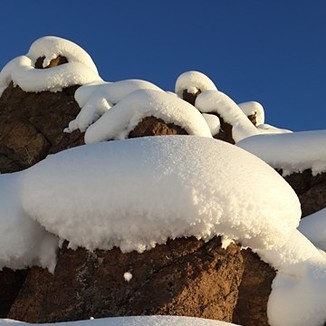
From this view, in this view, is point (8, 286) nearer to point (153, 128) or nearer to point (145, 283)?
point (145, 283)

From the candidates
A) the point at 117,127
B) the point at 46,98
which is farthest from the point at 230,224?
the point at 46,98

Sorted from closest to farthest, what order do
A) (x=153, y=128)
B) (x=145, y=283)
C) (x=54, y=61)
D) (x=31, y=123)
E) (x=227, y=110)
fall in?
1. (x=145, y=283)
2. (x=153, y=128)
3. (x=31, y=123)
4. (x=54, y=61)
5. (x=227, y=110)

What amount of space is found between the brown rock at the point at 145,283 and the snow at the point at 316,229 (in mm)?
4072

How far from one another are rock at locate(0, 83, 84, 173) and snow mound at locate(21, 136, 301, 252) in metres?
10.8

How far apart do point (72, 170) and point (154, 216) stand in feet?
2.37

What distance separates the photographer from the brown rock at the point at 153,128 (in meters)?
9.38

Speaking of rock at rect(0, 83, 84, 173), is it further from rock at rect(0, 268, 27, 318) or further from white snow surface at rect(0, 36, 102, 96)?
rock at rect(0, 268, 27, 318)

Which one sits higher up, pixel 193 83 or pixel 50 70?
pixel 50 70

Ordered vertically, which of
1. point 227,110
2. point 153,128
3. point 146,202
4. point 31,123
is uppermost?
point 146,202

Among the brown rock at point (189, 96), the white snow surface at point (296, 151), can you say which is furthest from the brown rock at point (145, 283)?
the brown rock at point (189, 96)

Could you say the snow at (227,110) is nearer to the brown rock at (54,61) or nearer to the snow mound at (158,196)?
the brown rock at (54,61)

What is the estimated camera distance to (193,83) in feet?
67.3

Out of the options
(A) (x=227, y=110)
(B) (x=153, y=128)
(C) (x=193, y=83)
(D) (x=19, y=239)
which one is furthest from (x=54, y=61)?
(D) (x=19, y=239)

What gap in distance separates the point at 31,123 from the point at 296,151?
Answer: 771 centimetres
